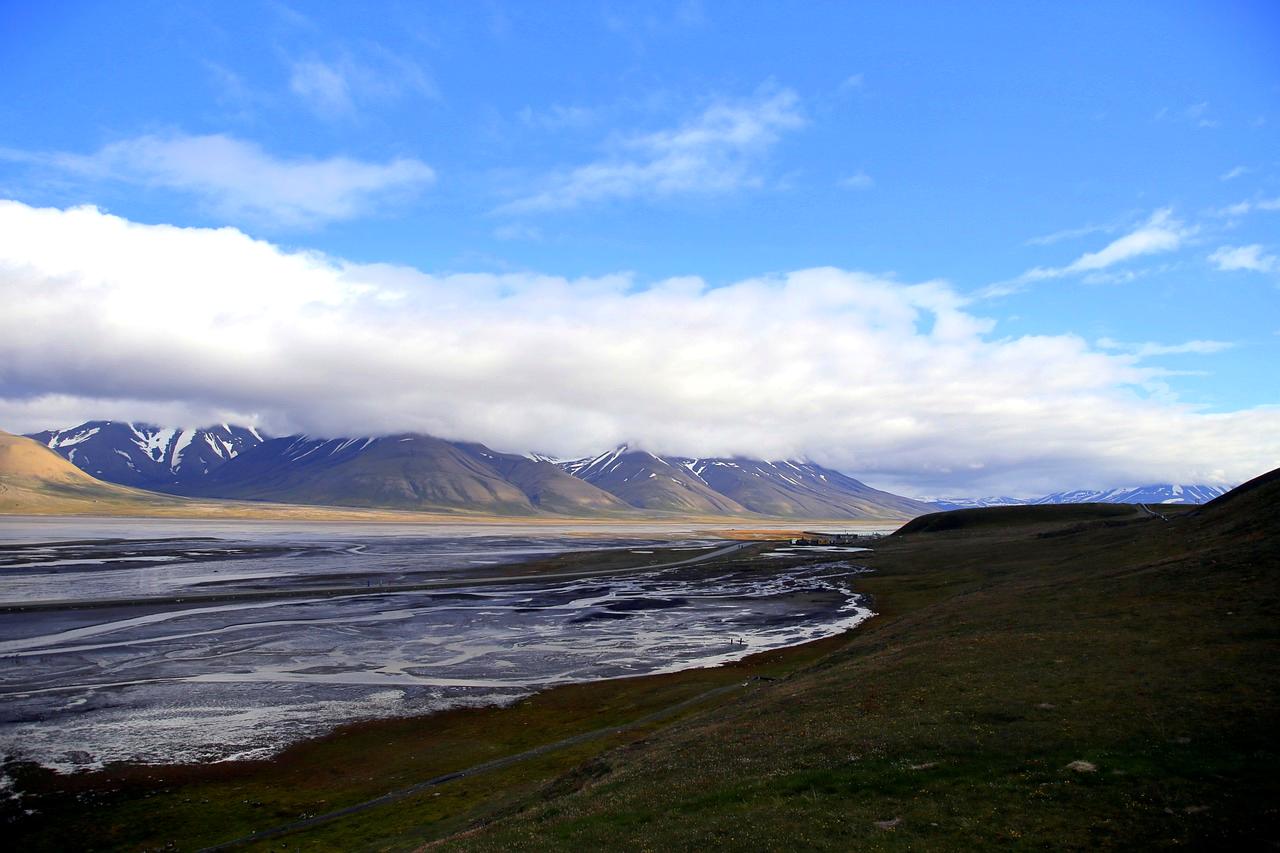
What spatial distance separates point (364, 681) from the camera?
195ft

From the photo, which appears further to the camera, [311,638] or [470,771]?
[311,638]

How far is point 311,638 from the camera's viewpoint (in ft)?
248

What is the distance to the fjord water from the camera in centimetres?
4794

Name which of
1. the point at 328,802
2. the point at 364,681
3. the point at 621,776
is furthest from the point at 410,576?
the point at 621,776

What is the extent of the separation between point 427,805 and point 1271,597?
42.5 metres

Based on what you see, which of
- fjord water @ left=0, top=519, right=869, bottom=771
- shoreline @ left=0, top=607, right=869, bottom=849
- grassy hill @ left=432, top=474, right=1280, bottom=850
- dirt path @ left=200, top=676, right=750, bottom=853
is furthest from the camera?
fjord water @ left=0, top=519, right=869, bottom=771

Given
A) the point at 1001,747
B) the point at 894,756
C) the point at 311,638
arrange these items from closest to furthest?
the point at 1001,747
the point at 894,756
the point at 311,638

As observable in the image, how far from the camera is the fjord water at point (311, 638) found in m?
47.9

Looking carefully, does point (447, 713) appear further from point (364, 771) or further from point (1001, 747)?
point (1001, 747)

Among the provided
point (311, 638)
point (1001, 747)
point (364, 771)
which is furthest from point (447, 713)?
point (1001, 747)

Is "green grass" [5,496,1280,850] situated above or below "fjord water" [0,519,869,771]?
above

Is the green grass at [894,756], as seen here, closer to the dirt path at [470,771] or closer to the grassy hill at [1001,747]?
the grassy hill at [1001,747]

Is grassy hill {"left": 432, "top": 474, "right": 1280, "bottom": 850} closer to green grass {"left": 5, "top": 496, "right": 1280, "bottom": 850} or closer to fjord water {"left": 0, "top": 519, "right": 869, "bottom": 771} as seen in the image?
green grass {"left": 5, "top": 496, "right": 1280, "bottom": 850}

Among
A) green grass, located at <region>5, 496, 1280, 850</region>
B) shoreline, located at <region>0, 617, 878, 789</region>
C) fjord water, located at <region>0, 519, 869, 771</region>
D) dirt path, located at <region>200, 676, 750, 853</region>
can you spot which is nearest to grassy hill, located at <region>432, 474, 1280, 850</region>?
green grass, located at <region>5, 496, 1280, 850</region>
